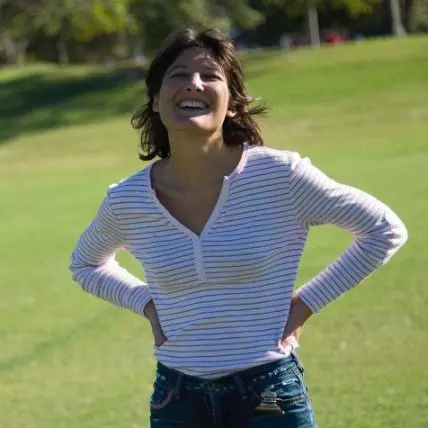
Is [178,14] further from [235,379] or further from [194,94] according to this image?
[235,379]

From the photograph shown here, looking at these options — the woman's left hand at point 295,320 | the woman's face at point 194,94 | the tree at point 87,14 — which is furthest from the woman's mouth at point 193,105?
the tree at point 87,14

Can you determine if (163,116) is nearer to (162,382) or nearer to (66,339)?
(162,382)

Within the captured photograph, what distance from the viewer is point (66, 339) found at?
8.80 metres

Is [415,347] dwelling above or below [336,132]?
above

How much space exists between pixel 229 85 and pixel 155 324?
75 cm

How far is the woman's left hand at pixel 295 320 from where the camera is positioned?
133 inches

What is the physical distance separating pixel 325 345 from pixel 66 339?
6.92ft

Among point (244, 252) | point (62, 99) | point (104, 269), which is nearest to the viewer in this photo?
point (244, 252)

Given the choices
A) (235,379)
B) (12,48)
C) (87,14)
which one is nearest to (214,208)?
(235,379)

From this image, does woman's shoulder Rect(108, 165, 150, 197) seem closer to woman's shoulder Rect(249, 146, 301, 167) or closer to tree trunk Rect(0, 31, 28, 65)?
woman's shoulder Rect(249, 146, 301, 167)

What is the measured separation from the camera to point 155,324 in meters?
3.51

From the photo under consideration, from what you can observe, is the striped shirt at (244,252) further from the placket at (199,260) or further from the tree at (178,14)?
the tree at (178,14)

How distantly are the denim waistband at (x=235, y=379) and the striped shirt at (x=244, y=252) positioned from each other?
0.07 feet

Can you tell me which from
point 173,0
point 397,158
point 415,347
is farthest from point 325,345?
point 173,0
